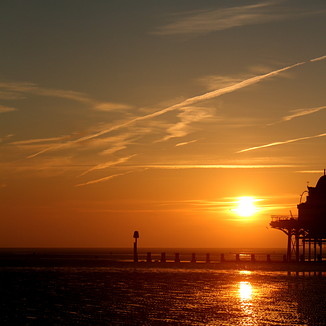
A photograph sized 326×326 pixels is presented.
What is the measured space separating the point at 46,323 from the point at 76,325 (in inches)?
54.7

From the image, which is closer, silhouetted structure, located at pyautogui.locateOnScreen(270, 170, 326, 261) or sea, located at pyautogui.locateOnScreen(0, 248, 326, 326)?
sea, located at pyautogui.locateOnScreen(0, 248, 326, 326)

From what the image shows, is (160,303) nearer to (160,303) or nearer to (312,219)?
(160,303)

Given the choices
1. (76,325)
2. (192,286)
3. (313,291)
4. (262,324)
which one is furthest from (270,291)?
(76,325)

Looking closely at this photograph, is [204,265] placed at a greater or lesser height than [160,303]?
lesser

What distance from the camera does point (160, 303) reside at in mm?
33875

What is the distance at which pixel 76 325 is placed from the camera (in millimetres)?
25672

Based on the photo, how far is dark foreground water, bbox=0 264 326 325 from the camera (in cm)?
2766

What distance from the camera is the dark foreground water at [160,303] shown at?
90.7ft

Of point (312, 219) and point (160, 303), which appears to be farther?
point (312, 219)

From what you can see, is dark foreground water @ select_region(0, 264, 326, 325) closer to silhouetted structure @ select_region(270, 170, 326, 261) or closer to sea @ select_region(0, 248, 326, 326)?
sea @ select_region(0, 248, 326, 326)

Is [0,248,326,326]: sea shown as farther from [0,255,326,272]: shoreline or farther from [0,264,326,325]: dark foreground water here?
[0,255,326,272]: shoreline

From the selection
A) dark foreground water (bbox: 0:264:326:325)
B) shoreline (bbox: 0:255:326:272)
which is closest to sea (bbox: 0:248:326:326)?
dark foreground water (bbox: 0:264:326:325)

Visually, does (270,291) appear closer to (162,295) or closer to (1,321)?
(162,295)

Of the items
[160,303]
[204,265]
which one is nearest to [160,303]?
[160,303]
